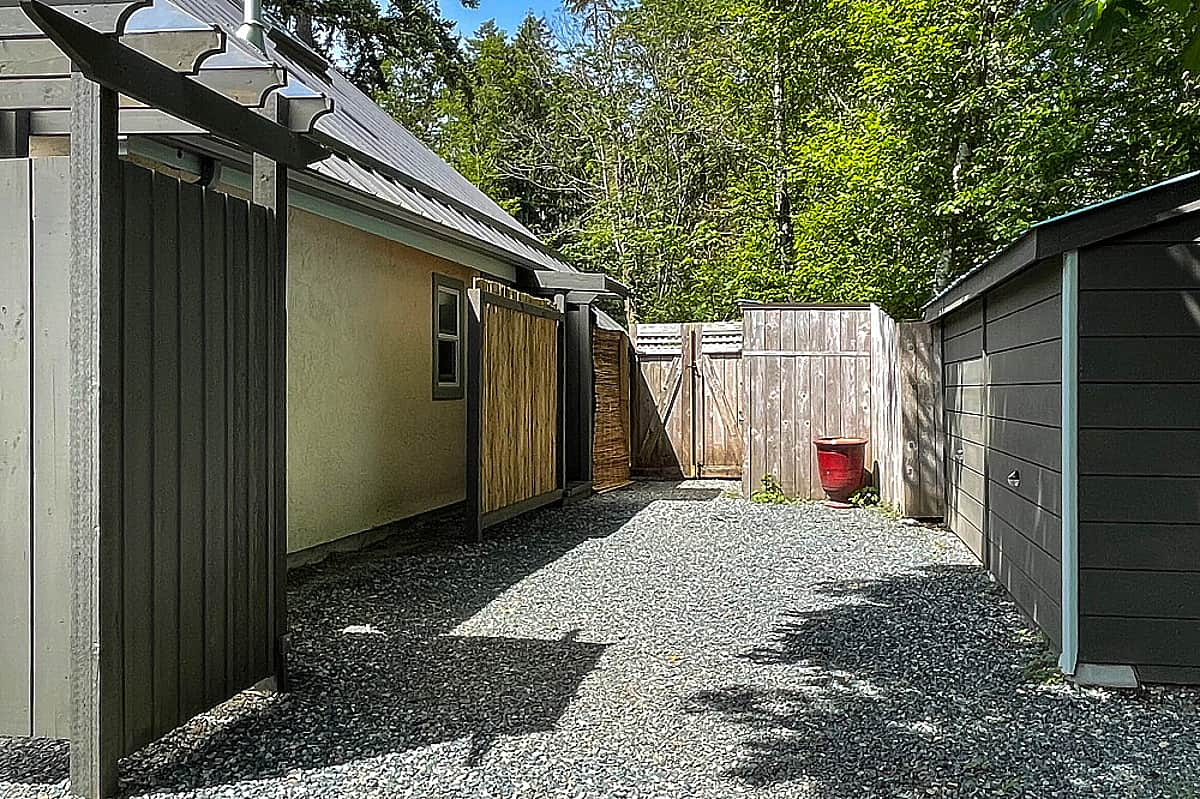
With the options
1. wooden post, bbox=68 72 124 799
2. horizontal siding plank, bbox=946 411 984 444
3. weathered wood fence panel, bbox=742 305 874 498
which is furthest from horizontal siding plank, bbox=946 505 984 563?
wooden post, bbox=68 72 124 799

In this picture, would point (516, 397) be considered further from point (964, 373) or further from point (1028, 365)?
point (1028, 365)

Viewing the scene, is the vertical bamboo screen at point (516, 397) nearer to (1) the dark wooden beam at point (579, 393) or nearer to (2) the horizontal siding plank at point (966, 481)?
(1) the dark wooden beam at point (579, 393)

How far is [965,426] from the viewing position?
859 centimetres

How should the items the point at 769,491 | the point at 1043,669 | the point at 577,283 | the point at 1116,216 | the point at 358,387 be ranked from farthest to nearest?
the point at 769,491
the point at 577,283
the point at 358,387
the point at 1043,669
the point at 1116,216

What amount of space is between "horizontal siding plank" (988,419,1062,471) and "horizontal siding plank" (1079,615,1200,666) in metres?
0.77

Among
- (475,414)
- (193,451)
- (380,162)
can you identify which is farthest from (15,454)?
(380,162)

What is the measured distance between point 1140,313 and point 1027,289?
43.6 inches

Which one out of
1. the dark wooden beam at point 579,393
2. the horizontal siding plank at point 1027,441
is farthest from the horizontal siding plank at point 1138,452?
the dark wooden beam at point 579,393

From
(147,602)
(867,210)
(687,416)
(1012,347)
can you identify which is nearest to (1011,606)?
(1012,347)

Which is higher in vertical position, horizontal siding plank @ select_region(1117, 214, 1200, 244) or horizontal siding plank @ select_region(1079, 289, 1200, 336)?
horizontal siding plank @ select_region(1117, 214, 1200, 244)

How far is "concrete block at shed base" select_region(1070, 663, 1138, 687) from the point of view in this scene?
188 inches

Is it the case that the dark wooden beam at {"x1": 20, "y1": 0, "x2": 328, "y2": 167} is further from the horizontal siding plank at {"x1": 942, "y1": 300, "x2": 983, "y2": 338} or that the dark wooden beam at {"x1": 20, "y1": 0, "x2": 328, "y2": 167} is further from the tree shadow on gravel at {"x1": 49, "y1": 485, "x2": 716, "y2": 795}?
the horizontal siding plank at {"x1": 942, "y1": 300, "x2": 983, "y2": 338}

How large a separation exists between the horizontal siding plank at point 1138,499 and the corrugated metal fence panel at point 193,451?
12.2 ft

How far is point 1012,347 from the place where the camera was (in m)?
6.28
